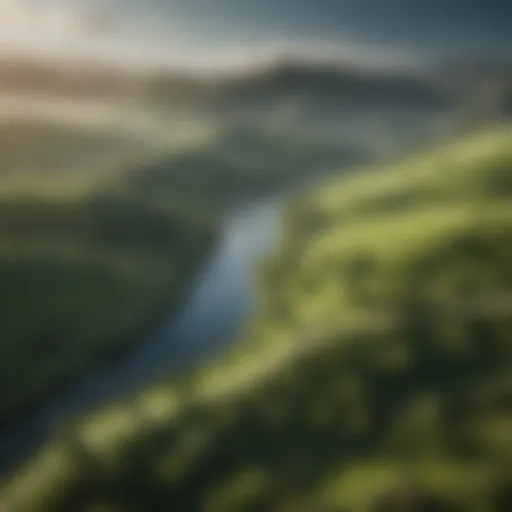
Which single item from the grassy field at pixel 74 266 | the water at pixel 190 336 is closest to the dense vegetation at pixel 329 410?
the water at pixel 190 336

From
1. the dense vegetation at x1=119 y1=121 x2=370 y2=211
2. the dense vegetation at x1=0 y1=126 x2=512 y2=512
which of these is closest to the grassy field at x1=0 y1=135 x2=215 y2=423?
the dense vegetation at x1=119 y1=121 x2=370 y2=211

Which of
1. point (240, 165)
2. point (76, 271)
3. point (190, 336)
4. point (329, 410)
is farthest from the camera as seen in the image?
point (240, 165)

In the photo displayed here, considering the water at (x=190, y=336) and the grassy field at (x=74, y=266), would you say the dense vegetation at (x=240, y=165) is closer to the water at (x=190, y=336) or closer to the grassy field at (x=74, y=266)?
the grassy field at (x=74, y=266)

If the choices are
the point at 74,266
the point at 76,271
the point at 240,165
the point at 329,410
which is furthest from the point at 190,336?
the point at 240,165

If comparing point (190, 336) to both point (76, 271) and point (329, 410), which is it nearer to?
point (329, 410)

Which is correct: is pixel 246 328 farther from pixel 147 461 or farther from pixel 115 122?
pixel 115 122

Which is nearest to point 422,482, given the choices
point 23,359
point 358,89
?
point 23,359
